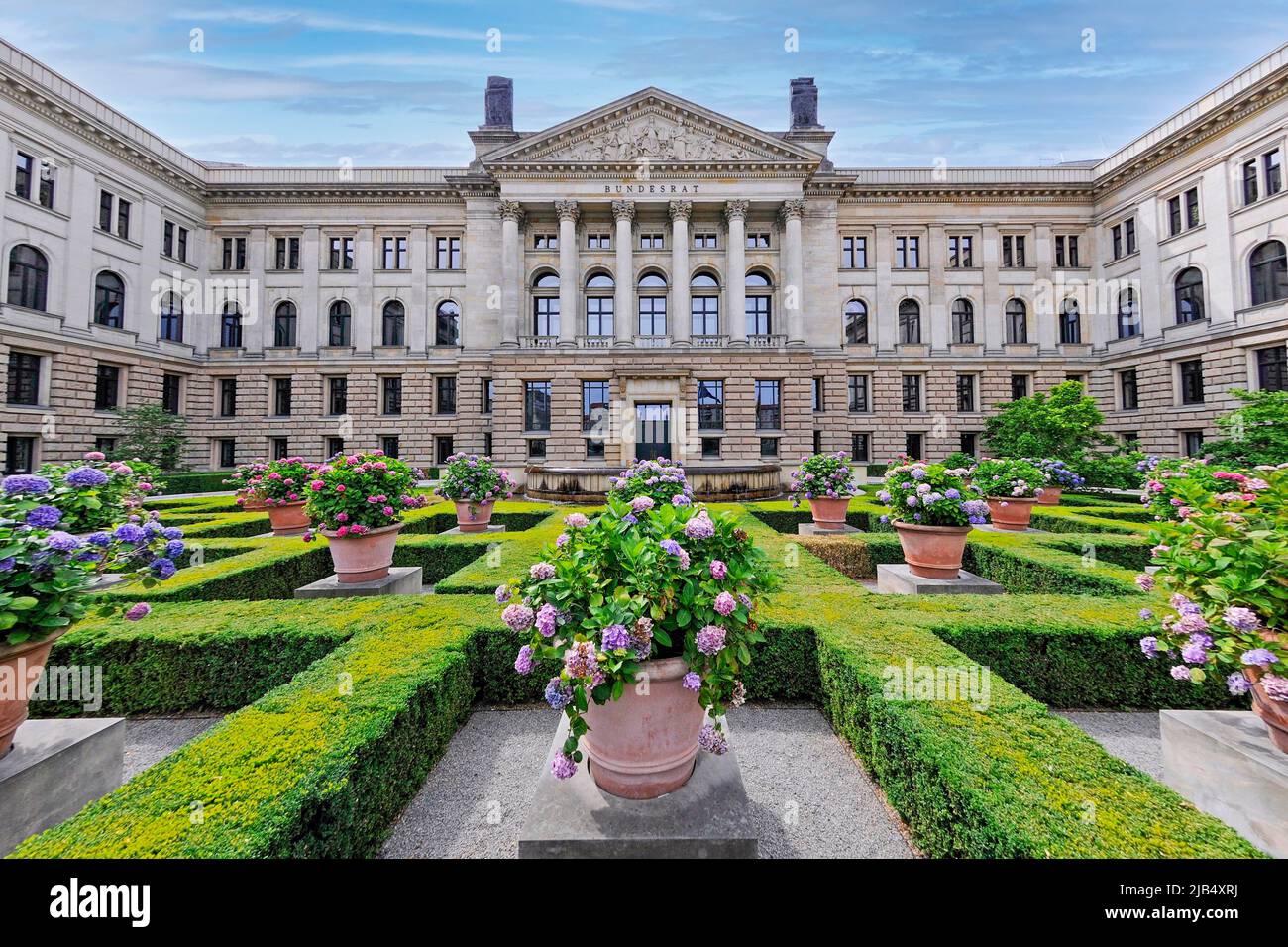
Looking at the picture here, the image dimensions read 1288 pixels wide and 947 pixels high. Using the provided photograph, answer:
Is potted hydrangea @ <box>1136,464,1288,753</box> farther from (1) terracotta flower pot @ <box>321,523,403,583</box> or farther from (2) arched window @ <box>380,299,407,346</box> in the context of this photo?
(2) arched window @ <box>380,299,407,346</box>

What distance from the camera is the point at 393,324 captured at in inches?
1214

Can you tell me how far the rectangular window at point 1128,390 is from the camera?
27.9 metres

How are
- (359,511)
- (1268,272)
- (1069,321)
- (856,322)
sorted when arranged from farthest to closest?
(856,322) → (1069,321) → (1268,272) → (359,511)

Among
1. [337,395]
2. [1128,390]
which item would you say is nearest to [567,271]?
[337,395]

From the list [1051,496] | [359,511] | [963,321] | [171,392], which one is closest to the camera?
[359,511]

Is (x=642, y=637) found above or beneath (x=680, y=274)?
beneath

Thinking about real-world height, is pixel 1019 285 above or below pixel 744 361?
above

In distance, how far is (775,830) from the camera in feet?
10.8

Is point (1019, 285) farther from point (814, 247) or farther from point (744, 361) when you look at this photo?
point (744, 361)

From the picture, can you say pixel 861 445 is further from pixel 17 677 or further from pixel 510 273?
pixel 17 677

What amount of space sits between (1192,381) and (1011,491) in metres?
24.8
